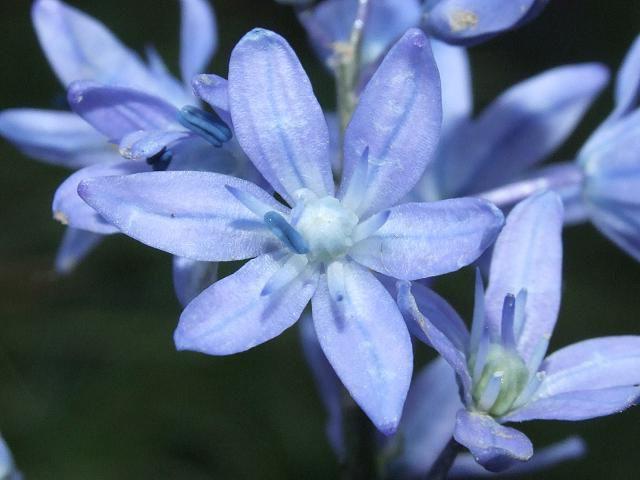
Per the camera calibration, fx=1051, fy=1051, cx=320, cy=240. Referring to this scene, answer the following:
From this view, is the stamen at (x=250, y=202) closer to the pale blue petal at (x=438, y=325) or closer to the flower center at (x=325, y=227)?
the flower center at (x=325, y=227)

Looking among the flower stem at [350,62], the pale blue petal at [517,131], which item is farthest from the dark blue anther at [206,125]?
the pale blue petal at [517,131]

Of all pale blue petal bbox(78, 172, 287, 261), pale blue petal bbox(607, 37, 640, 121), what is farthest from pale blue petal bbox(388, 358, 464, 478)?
pale blue petal bbox(78, 172, 287, 261)

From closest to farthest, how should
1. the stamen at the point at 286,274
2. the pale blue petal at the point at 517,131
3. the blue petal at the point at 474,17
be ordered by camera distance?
the stamen at the point at 286,274, the blue petal at the point at 474,17, the pale blue petal at the point at 517,131

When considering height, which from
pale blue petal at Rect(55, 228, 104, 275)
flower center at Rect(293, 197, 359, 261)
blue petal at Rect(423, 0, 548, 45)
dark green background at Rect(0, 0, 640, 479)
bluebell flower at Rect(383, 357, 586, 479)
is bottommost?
dark green background at Rect(0, 0, 640, 479)

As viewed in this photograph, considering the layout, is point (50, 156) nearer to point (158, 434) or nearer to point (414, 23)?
point (414, 23)

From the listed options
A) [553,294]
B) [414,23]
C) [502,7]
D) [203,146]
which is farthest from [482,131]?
[203,146]

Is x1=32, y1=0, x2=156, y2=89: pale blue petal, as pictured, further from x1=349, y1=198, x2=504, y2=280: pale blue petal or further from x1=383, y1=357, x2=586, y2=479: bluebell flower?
x1=383, y1=357, x2=586, y2=479: bluebell flower

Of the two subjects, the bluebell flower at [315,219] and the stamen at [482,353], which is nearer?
the bluebell flower at [315,219]
